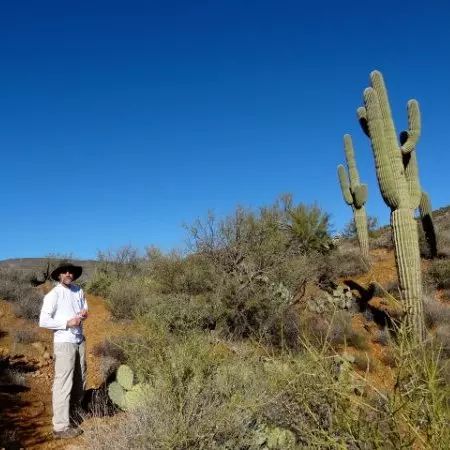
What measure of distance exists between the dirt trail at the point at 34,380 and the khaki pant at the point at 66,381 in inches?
9.6

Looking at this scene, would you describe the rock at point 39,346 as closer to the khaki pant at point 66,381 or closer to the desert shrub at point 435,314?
the khaki pant at point 66,381

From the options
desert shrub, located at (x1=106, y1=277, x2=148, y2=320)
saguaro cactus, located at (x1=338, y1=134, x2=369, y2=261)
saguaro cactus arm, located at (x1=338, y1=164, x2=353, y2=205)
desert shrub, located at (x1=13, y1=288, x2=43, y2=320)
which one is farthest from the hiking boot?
saguaro cactus arm, located at (x1=338, y1=164, x2=353, y2=205)

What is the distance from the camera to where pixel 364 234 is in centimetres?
1505

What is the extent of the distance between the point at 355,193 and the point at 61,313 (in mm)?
12333

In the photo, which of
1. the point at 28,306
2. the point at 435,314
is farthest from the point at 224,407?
the point at 28,306

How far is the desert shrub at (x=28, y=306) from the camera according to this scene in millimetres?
10664

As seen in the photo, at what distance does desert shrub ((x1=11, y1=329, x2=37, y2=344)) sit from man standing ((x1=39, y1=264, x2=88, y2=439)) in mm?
4363

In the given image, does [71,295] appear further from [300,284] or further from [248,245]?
[300,284]

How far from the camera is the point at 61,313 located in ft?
15.6

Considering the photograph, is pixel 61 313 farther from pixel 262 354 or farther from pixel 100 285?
pixel 100 285

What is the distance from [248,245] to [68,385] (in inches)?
234

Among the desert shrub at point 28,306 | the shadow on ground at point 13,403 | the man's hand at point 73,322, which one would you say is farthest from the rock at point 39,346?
the man's hand at point 73,322

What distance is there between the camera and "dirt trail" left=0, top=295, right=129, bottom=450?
4.53m

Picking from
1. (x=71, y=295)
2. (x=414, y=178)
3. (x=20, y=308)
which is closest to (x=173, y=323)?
(x=71, y=295)
